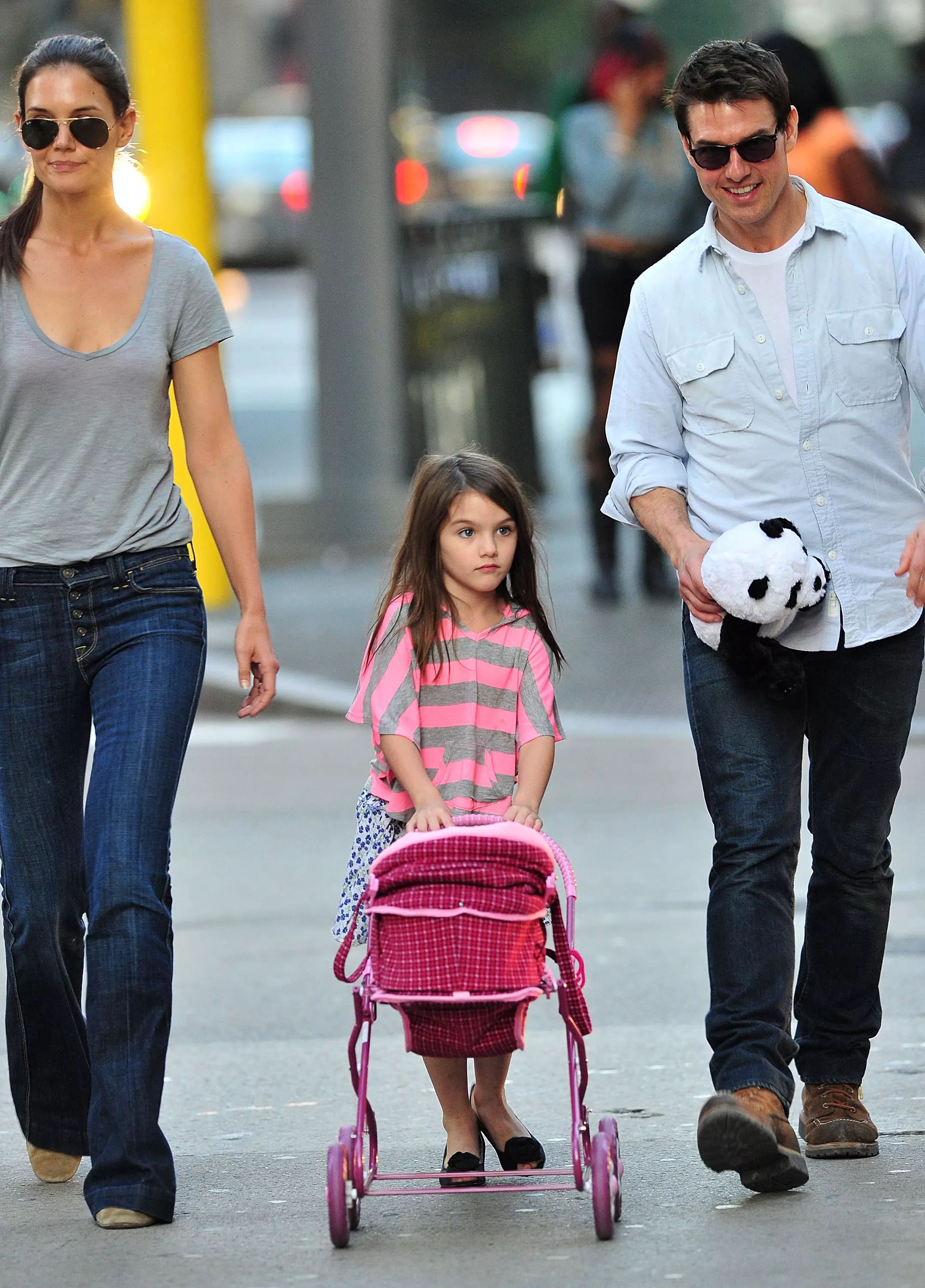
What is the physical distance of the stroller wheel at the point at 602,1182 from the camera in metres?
3.96

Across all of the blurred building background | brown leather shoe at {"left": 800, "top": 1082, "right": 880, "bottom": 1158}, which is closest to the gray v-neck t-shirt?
the blurred building background

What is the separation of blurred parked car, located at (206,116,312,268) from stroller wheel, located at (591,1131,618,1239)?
31.2 metres

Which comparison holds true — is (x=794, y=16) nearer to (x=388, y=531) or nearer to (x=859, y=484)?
(x=388, y=531)

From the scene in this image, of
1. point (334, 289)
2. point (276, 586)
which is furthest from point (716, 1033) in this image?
point (334, 289)

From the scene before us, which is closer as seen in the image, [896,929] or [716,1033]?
[716,1033]

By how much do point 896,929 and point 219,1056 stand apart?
6.87 ft

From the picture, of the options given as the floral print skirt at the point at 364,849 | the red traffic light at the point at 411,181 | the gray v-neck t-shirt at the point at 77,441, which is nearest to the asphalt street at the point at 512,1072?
the floral print skirt at the point at 364,849

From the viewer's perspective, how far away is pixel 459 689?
4309 millimetres

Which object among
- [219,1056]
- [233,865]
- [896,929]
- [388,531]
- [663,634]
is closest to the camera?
[219,1056]

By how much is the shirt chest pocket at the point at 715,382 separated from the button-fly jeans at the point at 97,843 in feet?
3.32

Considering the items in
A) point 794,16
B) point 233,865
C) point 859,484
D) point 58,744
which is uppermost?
point 794,16

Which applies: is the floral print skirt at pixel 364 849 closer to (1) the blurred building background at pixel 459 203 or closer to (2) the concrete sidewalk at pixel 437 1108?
(2) the concrete sidewalk at pixel 437 1108

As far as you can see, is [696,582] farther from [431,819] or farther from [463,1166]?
[463,1166]

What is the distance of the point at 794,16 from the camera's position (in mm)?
39906
